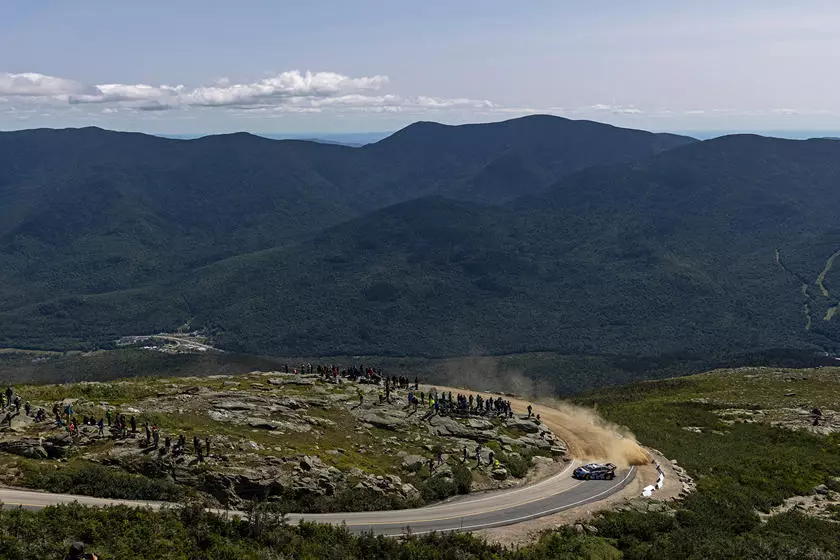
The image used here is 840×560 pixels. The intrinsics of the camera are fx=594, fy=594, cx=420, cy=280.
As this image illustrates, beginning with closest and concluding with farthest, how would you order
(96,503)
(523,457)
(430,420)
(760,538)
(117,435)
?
(96,503), (760,538), (117,435), (523,457), (430,420)

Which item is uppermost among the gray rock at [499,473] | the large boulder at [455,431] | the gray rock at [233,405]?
the gray rock at [233,405]

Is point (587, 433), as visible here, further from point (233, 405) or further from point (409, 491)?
point (233, 405)

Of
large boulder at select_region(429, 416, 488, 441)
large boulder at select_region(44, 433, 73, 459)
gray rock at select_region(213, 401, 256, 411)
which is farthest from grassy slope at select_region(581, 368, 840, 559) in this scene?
large boulder at select_region(44, 433, 73, 459)

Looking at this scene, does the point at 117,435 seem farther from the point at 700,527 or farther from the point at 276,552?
the point at 700,527

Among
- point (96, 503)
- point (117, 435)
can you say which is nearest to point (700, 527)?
point (96, 503)

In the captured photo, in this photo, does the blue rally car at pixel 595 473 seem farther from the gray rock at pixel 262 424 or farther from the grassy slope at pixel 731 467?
the gray rock at pixel 262 424

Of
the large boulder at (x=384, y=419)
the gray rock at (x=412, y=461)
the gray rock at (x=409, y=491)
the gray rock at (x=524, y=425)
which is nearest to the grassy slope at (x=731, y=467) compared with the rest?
the gray rock at (x=524, y=425)

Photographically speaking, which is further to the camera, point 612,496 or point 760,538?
point 612,496

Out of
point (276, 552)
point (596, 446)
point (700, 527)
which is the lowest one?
point (596, 446)
